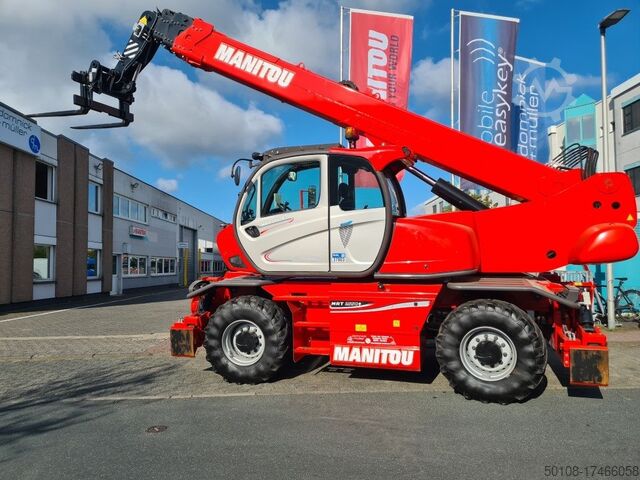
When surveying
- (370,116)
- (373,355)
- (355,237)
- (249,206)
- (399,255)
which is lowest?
(373,355)

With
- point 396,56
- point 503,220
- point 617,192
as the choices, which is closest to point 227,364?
point 503,220

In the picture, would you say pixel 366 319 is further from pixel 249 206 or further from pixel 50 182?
pixel 50 182

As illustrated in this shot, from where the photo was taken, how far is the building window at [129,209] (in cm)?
2645

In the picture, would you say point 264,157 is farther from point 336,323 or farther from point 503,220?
point 503,220

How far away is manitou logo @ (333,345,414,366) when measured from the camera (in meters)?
5.53

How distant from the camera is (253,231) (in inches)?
242

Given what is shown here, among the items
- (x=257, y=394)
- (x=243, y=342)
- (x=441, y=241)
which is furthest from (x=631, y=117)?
(x=257, y=394)

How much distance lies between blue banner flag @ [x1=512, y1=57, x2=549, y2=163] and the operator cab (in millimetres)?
9783

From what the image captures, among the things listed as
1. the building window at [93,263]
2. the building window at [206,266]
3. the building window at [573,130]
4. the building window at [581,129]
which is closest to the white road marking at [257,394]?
the building window at [93,263]

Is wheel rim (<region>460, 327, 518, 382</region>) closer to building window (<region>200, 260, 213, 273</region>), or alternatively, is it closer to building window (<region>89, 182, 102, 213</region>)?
building window (<region>89, 182, 102, 213</region>)

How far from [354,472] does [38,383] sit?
4917 mm

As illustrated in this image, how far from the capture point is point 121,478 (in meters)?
3.48

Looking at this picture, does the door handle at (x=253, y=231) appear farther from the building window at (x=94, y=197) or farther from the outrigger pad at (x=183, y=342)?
the building window at (x=94, y=197)

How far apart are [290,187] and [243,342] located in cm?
215
